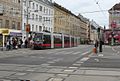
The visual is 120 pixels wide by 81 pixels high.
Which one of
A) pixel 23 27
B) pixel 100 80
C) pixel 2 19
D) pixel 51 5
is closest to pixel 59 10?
pixel 51 5

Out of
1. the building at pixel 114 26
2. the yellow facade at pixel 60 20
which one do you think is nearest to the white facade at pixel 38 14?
the yellow facade at pixel 60 20

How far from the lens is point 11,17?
6525 cm

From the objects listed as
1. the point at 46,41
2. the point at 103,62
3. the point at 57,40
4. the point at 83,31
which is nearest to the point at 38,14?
the point at 57,40

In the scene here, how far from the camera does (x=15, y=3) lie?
220 ft

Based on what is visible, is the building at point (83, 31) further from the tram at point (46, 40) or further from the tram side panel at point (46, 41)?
the tram side panel at point (46, 41)

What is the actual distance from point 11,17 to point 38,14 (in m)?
19.0

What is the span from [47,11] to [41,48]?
146ft

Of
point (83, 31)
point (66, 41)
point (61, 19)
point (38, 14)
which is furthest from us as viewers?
point (83, 31)

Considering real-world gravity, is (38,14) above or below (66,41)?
above

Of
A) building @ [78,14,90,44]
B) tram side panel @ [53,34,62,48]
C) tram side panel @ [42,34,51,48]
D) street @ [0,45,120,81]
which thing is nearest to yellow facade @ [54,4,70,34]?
building @ [78,14,90,44]

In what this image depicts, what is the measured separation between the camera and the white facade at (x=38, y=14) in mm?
73000

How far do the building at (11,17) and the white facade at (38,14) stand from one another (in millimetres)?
2633

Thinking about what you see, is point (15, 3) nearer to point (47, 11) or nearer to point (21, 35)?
point (21, 35)

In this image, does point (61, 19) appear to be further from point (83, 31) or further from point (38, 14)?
point (83, 31)
